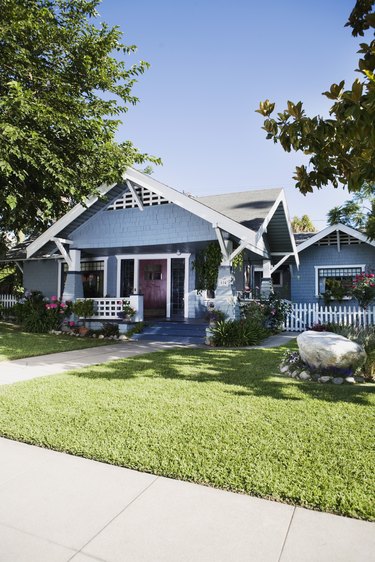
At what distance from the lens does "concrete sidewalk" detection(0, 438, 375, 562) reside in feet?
6.59

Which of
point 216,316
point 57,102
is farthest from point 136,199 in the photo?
point 216,316

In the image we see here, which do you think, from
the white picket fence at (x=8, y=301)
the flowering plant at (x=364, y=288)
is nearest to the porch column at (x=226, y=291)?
the flowering plant at (x=364, y=288)

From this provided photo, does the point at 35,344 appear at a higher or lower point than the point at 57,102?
lower

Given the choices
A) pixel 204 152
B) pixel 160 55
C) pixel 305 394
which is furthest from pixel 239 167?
pixel 305 394

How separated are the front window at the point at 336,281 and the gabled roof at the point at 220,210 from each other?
7.97ft

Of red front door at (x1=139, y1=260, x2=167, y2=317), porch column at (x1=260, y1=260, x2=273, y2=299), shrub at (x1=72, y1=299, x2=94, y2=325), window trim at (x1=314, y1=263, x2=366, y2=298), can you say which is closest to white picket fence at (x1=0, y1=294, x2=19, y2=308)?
shrub at (x1=72, y1=299, x2=94, y2=325)

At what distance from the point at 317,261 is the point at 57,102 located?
12.3 metres

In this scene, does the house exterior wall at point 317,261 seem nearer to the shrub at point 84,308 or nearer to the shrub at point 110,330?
the shrub at point 110,330

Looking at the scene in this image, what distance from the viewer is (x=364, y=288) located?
555 inches

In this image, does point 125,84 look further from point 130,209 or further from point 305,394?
point 305,394

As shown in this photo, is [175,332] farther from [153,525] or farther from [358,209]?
[358,209]

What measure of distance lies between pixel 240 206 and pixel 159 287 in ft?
16.2

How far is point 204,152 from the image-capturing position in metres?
14.4

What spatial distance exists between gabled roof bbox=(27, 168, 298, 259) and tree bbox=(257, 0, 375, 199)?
186 inches
